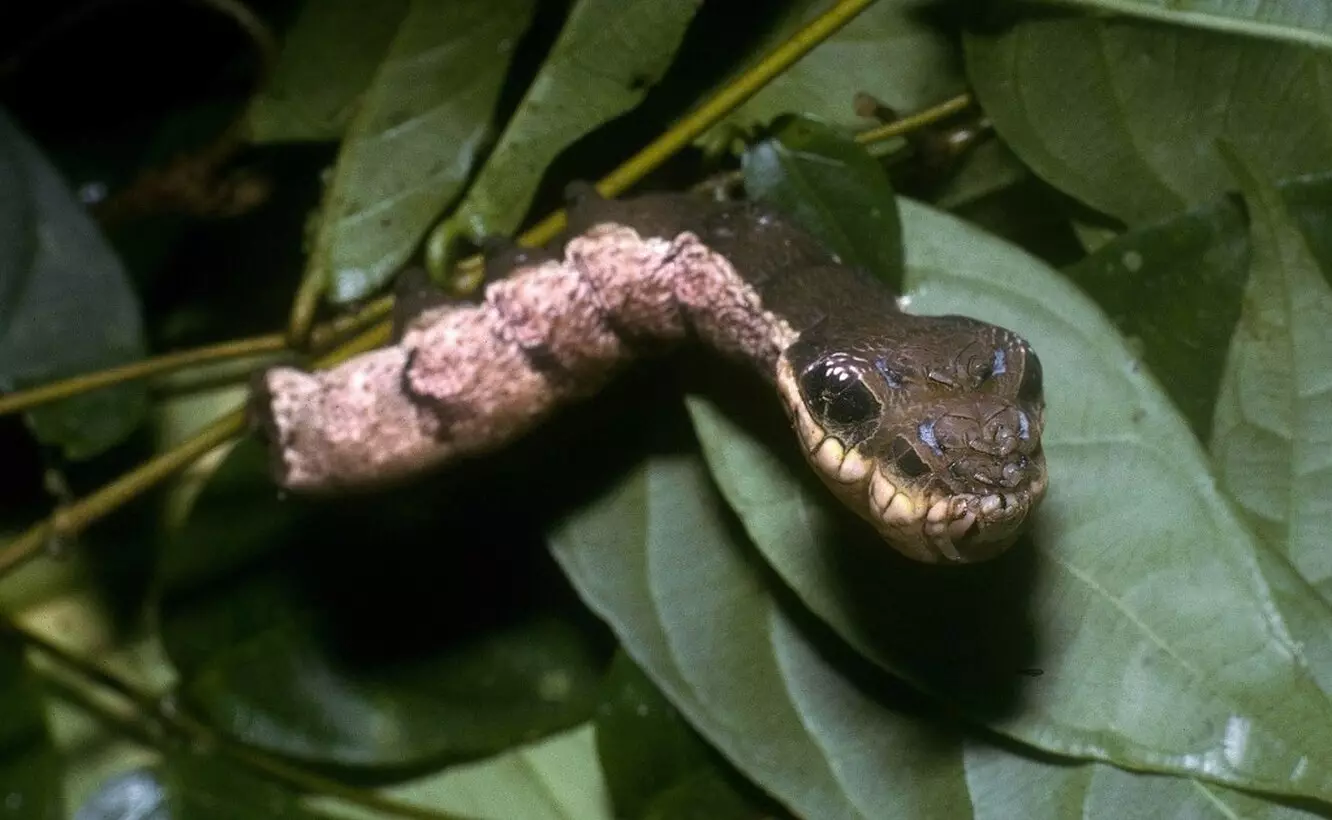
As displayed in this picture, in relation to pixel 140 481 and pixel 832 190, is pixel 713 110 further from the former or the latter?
pixel 140 481

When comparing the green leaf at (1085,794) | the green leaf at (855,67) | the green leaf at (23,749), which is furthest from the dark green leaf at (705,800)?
the green leaf at (23,749)

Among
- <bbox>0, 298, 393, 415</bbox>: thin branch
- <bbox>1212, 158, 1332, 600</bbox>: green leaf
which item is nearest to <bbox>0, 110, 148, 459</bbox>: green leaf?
<bbox>0, 298, 393, 415</bbox>: thin branch

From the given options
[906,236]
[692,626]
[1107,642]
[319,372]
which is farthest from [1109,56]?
[319,372]

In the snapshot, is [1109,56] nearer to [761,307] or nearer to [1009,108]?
[1009,108]

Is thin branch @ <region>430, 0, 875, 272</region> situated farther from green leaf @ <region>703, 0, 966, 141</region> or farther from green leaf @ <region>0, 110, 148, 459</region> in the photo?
green leaf @ <region>0, 110, 148, 459</region>

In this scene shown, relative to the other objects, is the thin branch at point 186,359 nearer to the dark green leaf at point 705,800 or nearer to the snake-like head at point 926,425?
the snake-like head at point 926,425
